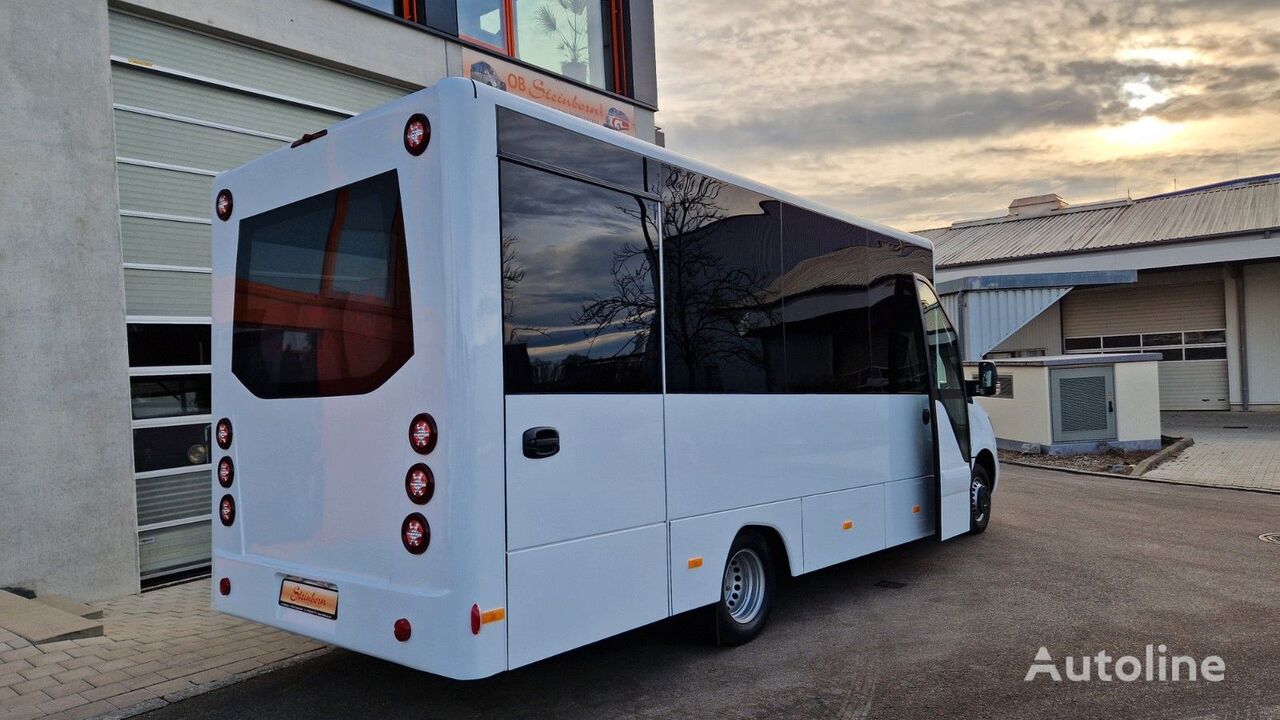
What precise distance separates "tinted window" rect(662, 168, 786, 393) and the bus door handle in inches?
39.4

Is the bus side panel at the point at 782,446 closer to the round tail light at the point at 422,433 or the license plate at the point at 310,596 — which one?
the round tail light at the point at 422,433

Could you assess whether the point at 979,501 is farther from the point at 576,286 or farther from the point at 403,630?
the point at 403,630

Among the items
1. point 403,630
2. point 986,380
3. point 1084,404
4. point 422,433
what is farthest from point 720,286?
point 1084,404

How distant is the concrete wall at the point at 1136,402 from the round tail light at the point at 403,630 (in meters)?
15.9

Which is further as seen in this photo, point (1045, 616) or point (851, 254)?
point (851, 254)

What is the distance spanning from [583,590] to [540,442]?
29.7 inches

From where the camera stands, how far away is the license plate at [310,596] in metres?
4.31

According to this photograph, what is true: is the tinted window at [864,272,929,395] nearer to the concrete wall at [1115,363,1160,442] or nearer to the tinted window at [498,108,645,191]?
the tinted window at [498,108,645,191]

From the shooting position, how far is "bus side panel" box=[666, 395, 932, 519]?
5121 millimetres

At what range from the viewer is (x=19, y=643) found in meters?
5.51

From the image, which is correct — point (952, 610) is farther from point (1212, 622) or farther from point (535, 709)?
point (535, 709)

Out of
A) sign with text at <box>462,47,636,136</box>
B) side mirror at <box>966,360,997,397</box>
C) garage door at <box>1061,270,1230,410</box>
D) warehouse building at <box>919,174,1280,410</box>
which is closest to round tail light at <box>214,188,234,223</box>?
sign with text at <box>462,47,636,136</box>

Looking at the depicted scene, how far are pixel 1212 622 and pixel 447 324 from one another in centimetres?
518

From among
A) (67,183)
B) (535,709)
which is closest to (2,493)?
(67,183)
